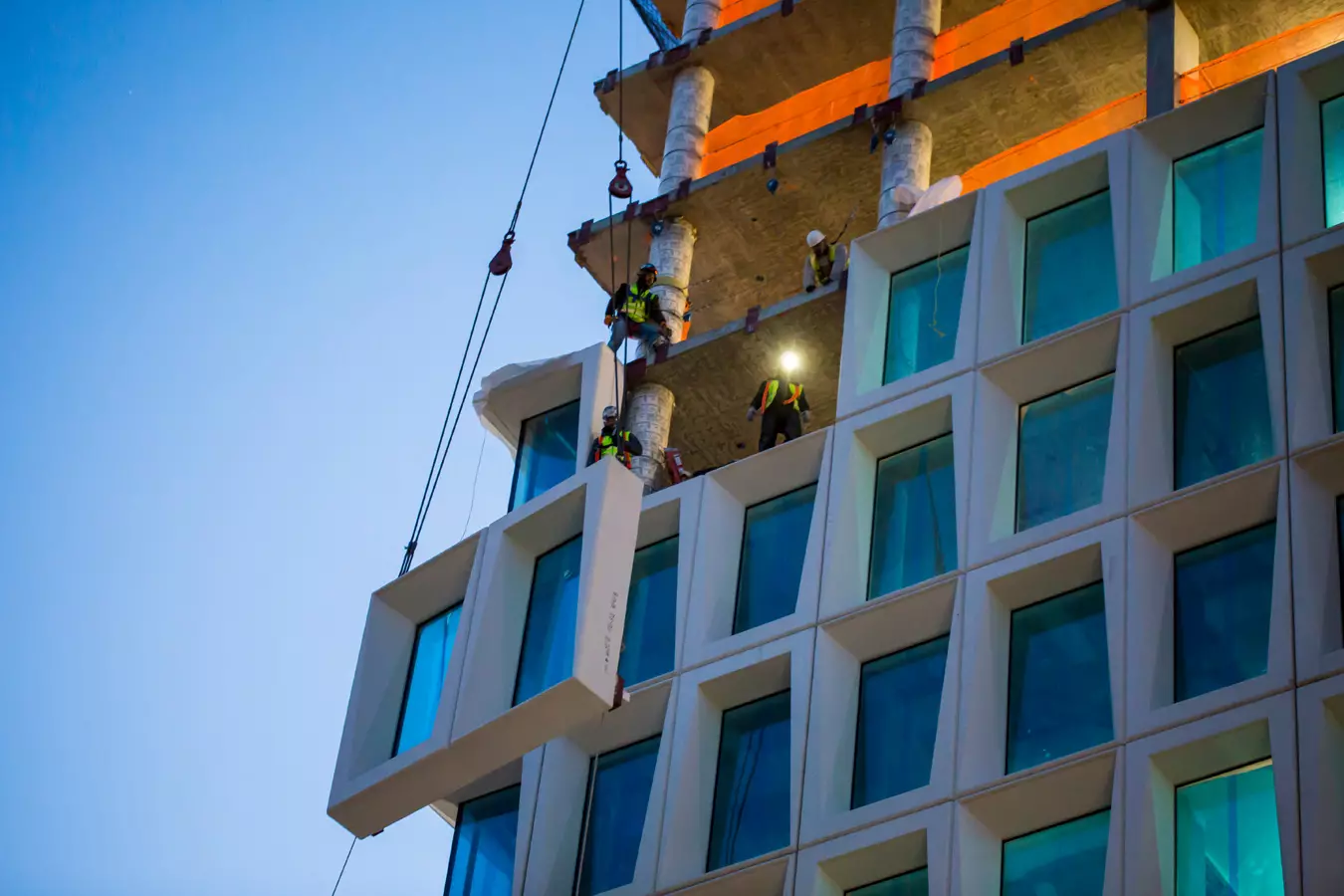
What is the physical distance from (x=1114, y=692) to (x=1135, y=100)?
14644 millimetres

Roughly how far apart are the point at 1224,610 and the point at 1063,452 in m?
3.87

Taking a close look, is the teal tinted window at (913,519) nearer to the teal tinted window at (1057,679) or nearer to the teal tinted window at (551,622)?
the teal tinted window at (1057,679)

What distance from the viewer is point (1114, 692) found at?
23438 mm

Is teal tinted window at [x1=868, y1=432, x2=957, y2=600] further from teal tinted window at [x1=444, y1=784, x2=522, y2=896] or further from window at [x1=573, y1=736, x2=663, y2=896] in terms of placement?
teal tinted window at [x1=444, y1=784, x2=522, y2=896]

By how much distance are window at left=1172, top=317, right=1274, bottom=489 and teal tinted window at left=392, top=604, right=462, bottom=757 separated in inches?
405

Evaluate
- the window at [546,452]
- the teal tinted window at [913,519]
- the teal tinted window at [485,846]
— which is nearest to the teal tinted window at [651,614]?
the window at [546,452]

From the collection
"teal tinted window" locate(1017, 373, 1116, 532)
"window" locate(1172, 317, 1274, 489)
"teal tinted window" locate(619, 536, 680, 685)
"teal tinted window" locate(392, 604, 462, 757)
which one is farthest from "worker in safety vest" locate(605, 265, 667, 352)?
"window" locate(1172, 317, 1274, 489)

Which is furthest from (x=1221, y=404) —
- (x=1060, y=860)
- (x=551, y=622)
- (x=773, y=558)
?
(x=551, y=622)

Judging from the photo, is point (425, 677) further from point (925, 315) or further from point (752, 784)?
point (925, 315)

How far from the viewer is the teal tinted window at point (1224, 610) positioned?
22.9 meters

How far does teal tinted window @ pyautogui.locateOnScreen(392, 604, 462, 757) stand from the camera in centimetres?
2753

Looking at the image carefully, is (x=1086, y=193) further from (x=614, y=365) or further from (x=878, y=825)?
(x=878, y=825)

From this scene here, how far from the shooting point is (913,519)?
2778 cm

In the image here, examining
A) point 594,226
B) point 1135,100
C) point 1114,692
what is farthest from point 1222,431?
point 594,226
